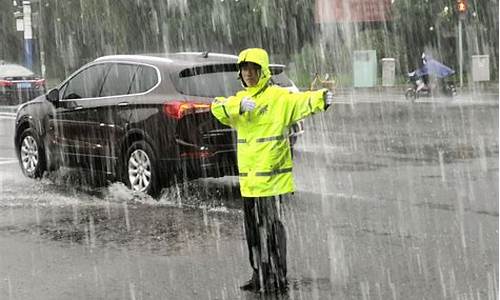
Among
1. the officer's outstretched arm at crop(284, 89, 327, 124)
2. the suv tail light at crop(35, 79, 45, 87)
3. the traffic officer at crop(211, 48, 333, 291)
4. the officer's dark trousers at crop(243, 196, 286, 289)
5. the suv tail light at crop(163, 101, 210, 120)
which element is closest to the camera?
the officer's outstretched arm at crop(284, 89, 327, 124)

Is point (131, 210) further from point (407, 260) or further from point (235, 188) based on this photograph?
point (407, 260)

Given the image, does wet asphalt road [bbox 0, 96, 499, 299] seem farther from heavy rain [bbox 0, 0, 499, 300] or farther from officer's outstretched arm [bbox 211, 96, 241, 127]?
officer's outstretched arm [bbox 211, 96, 241, 127]

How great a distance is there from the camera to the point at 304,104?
5734 millimetres

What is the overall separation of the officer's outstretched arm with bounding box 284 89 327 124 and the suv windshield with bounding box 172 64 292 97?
3.83 m

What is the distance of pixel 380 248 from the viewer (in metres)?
7.26

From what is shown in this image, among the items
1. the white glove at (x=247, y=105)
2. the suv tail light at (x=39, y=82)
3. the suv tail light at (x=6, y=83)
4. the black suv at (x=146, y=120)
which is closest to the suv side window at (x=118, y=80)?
the black suv at (x=146, y=120)

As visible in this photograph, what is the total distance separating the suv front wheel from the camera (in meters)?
9.70

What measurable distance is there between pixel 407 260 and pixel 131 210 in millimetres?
3377

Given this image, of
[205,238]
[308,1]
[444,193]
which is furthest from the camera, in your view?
[308,1]

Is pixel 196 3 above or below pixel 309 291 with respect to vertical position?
above

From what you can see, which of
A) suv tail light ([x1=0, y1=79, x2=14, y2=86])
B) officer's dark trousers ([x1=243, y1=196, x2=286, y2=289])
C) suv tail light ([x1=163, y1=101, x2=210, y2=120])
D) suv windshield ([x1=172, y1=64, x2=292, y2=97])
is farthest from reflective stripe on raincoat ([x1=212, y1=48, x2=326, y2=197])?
suv tail light ([x1=0, y1=79, x2=14, y2=86])

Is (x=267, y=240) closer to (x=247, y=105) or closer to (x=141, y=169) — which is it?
(x=247, y=105)

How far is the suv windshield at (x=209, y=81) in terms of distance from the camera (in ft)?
31.6

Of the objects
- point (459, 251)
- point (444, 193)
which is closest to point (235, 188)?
point (444, 193)
